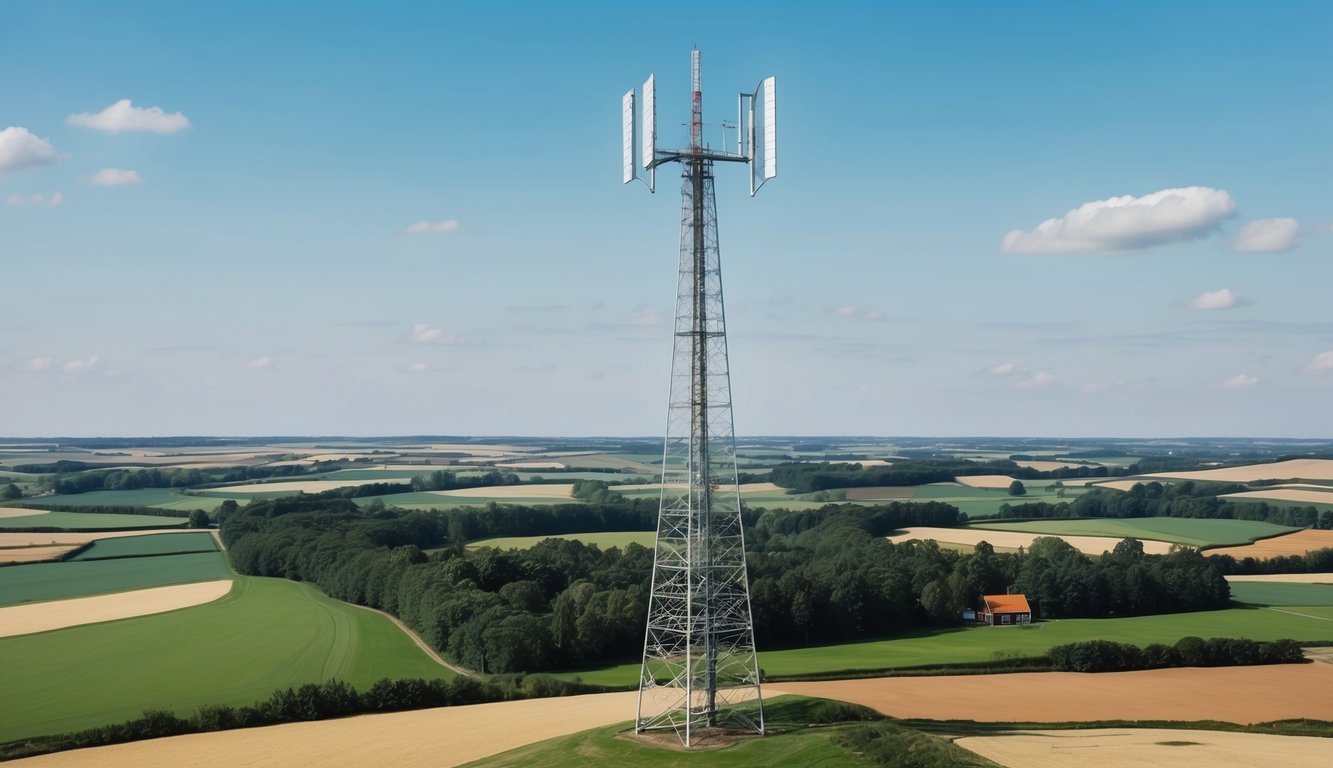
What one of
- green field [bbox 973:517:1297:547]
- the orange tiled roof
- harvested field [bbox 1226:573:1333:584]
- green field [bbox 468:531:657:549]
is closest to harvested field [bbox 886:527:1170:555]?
green field [bbox 973:517:1297:547]

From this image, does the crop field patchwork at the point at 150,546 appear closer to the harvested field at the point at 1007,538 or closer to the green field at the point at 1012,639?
the green field at the point at 1012,639

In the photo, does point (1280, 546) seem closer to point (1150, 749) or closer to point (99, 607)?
point (1150, 749)

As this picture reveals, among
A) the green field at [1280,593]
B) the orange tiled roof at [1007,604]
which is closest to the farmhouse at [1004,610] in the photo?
the orange tiled roof at [1007,604]

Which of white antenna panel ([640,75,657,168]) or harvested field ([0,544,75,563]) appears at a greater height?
white antenna panel ([640,75,657,168])

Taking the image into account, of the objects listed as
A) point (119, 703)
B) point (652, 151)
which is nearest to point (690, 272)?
point (652, 151)

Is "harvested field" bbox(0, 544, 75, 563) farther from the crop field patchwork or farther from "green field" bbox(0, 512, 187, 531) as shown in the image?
"green field" bbox(0, 512, 187, 531)

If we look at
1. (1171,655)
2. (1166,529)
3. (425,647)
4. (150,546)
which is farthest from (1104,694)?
(150,546)

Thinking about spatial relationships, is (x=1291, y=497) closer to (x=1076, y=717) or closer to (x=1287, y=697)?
(x=1287, y=697)
